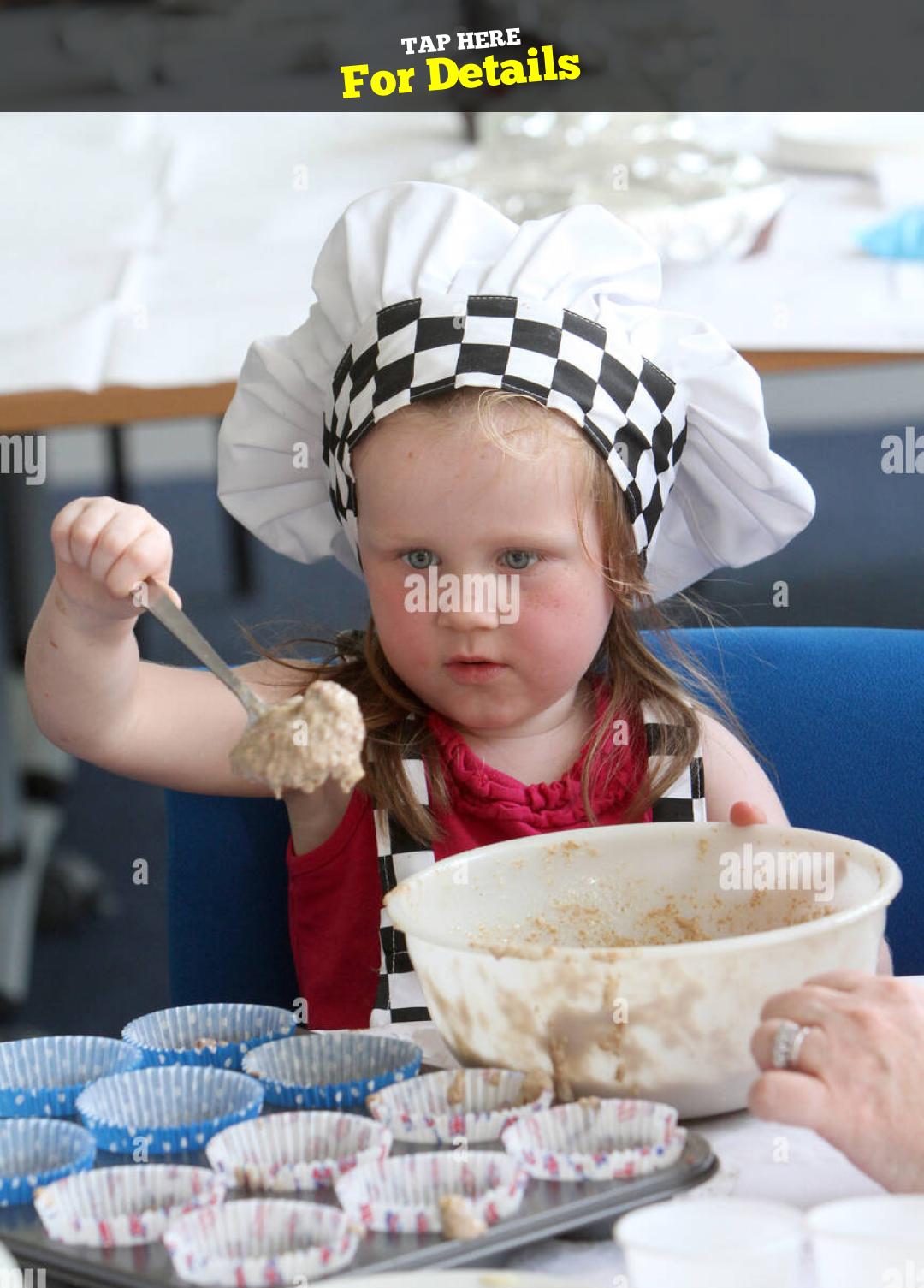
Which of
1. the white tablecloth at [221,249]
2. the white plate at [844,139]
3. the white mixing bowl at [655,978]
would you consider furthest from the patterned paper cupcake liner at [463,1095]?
the white plate at [844,139]

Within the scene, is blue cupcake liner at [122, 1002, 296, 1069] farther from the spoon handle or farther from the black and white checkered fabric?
the black and white checkered fabric

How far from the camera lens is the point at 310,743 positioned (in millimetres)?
921

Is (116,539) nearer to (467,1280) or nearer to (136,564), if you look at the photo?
(136,564)

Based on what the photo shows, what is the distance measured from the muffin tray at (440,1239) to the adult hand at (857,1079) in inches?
2.2

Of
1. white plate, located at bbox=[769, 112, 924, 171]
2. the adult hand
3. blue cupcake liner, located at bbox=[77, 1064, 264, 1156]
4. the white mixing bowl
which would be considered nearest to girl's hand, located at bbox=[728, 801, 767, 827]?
the white mixing bowl

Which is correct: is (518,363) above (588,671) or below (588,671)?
above

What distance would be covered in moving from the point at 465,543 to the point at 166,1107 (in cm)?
48

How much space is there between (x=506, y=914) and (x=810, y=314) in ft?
3.59

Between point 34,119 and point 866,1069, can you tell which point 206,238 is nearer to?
point 34,119

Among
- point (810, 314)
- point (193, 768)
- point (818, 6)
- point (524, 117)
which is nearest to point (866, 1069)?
point (193, 768)

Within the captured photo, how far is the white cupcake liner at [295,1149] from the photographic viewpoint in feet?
2.45

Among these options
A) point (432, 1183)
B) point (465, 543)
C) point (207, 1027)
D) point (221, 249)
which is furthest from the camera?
point (221, 249)

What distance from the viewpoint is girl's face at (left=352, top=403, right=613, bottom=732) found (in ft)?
3.95

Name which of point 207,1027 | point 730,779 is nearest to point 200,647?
point 207,1027
